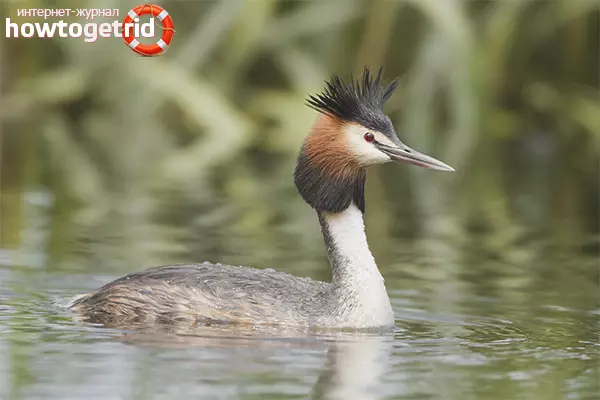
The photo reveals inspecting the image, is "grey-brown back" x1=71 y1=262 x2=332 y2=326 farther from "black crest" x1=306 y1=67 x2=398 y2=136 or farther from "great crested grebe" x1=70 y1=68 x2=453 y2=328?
"black crest" x1=306 y1=67 x2=398 y2=136

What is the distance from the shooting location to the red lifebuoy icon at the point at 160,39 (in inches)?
931

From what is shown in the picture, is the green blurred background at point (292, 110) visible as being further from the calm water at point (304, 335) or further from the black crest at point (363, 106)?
the black crest at point (363, 106)

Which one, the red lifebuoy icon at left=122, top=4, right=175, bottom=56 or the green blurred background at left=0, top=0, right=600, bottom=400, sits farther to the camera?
the red lifebuoy icon at left=122, top=4, right=175, bottom=56

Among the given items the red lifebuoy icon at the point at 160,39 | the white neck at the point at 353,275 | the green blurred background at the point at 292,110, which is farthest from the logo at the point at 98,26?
the white neck at the point at 353,275

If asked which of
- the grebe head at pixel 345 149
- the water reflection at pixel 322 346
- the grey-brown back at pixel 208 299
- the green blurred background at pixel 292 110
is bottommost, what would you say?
the water reflection at pixel 322 346

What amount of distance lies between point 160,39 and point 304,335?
48.9 feet

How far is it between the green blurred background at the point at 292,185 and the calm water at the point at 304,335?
4 cm

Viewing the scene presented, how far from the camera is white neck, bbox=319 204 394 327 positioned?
11102mm

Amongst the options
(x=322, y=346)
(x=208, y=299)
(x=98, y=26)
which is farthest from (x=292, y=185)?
(x=322, y=346)

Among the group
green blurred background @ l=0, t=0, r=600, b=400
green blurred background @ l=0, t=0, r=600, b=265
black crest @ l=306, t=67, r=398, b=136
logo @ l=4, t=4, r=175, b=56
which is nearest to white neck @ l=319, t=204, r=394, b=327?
green blurred background @ l=0, t=0, r=600, b=400

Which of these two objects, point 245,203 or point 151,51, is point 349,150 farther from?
point 151,51

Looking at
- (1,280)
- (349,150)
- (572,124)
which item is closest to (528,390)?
(349,150)

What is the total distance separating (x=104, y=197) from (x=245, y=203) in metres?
1.71

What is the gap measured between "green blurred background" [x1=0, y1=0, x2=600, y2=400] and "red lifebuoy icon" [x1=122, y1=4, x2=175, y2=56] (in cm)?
27
